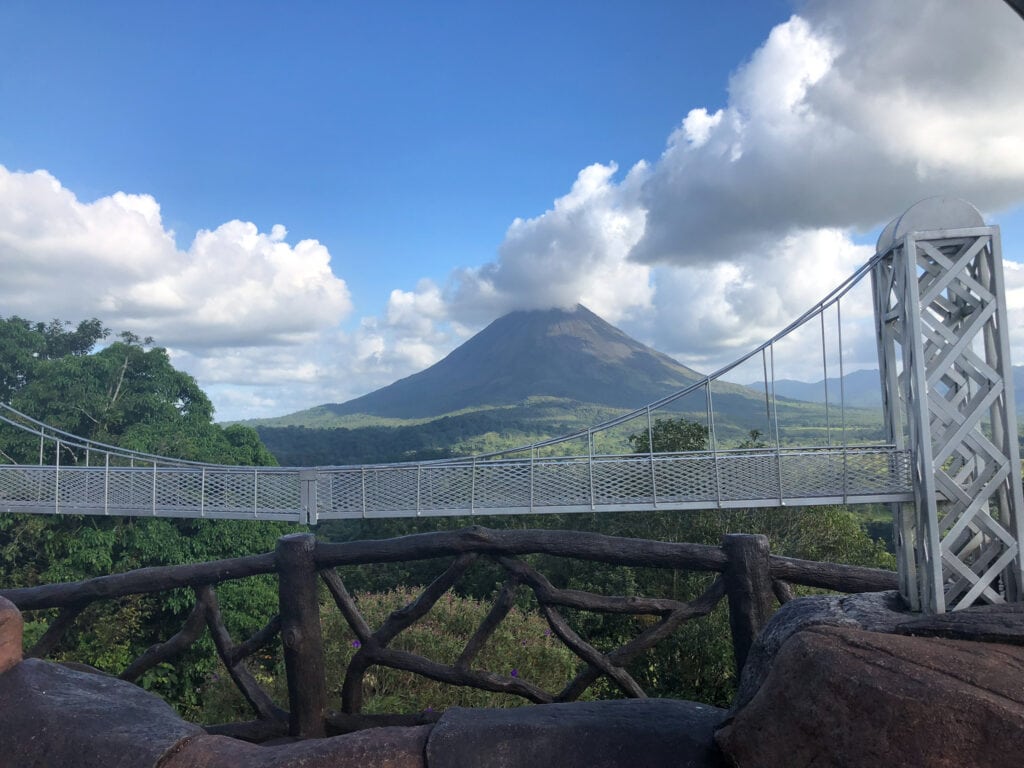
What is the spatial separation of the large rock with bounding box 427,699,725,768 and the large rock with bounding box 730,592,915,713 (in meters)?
0.18

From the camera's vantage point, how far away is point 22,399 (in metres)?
19.6

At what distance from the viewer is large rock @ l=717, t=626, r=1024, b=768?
146 cm

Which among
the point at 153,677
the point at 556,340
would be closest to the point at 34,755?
the point at 153,677

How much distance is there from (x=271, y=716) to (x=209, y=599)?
0.55m

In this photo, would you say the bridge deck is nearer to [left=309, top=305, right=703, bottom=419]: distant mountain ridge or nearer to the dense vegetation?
the dense vegetation

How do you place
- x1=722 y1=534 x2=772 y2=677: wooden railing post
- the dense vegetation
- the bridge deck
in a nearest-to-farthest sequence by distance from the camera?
x1=722 y1=534 x2=772 y2=677: wooden railing post < the bridge deck < the dense vegetation

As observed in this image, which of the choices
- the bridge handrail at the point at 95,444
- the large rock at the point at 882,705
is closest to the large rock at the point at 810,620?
the large rock at the point at 882,705

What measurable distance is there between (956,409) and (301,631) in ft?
8.21

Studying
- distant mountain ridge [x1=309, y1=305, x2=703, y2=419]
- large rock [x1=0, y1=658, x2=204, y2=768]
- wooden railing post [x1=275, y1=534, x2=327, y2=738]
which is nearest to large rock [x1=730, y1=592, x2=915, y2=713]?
large rock [x1=0, y1=658, x2=204, y2=768]

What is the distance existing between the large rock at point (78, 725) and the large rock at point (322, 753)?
A: 70 millimetres

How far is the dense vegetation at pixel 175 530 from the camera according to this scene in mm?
12789

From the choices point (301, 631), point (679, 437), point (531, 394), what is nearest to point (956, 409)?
point (301, 631)

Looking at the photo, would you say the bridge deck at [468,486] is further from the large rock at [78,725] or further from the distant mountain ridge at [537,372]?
the distant mountain ridge at [537,372]

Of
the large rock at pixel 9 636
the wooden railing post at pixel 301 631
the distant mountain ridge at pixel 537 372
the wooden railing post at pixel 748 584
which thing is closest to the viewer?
the large rock at pixel 9 636
